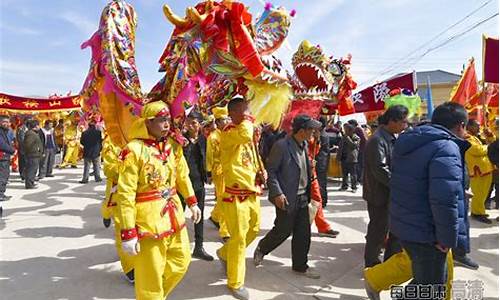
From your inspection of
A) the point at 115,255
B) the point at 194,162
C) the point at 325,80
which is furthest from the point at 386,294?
the point at 325,80

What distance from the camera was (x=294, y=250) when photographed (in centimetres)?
363

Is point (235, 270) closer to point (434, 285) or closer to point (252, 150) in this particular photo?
point (252, 150)

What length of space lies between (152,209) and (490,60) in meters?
5.18

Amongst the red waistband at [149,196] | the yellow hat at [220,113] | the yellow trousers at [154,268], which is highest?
the yellow hat at [220,113]

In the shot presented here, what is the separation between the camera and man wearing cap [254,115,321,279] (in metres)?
3.46

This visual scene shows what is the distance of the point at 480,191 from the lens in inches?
223

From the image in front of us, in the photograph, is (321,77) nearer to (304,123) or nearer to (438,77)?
(304,123)

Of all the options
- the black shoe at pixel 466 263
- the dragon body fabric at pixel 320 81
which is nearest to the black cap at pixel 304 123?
the black shoe at pixel 466 263

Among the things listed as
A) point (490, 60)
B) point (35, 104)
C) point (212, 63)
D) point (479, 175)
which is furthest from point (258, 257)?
point (35, 104)

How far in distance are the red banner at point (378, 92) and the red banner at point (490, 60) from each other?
1903 millimetres

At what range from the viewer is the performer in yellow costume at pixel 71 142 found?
522 inches

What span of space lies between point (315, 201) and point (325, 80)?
339 centimetres

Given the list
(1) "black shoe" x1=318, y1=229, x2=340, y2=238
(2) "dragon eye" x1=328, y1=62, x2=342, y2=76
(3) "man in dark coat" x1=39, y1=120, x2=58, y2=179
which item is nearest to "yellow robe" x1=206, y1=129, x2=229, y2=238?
(1) "black shoe" x1=318, y1=229, x2=340, y2=238

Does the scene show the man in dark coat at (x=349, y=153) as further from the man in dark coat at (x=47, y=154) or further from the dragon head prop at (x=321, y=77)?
the man in dark coat at (x=47, y=154)
